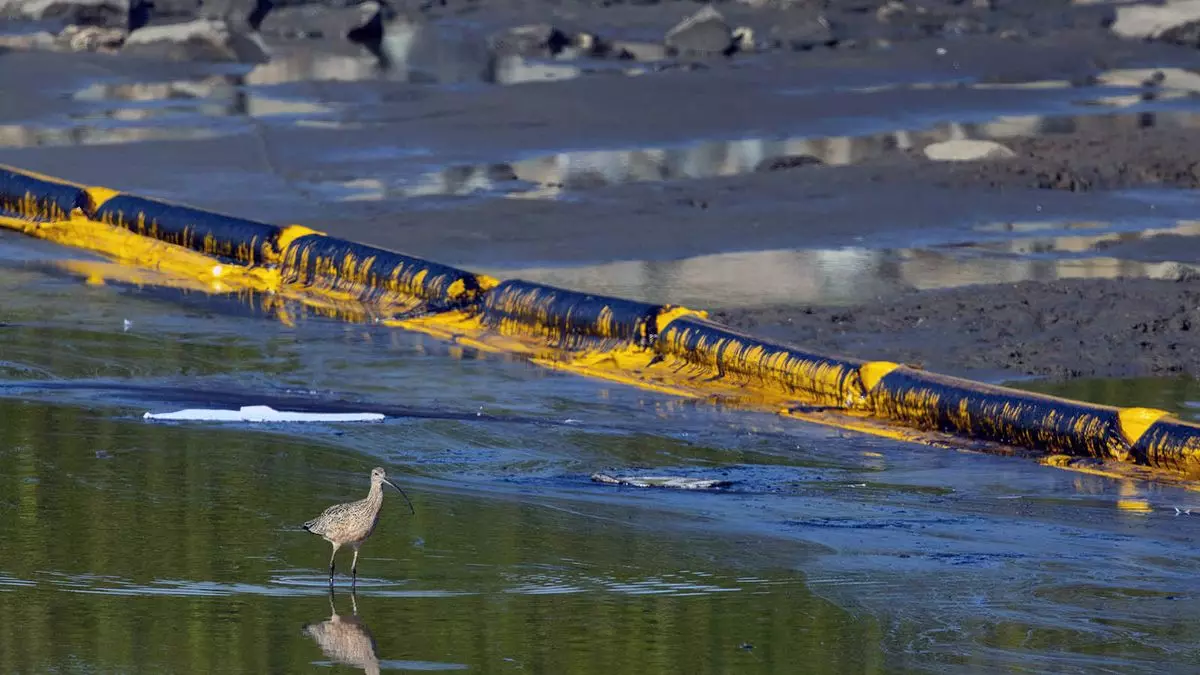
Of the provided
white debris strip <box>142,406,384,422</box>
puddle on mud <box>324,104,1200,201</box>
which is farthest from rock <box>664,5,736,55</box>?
white debris strip <box>142,406,384,422</box>

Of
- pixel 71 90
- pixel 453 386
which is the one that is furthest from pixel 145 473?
pixel 71 90

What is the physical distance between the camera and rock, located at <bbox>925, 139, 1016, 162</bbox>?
1783 centimetres

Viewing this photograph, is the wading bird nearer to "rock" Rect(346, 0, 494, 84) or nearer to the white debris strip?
the white debris strip

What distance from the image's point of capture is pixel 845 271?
13086 mm

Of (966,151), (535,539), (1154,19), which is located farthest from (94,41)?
(535,539)

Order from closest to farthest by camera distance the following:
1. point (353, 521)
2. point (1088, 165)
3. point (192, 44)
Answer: point (353, 521)
point (1088, 165)
point (192, 44)

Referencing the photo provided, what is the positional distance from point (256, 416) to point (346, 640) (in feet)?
10.2

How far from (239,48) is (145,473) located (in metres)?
20.2

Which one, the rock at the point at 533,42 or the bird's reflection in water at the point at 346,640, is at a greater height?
the rock at the point at 533,42

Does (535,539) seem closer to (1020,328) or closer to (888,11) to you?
(1020,328)

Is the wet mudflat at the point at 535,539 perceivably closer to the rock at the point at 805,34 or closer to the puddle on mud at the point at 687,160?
the puddle on mud at the point at 687,160

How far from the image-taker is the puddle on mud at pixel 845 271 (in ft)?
40.5

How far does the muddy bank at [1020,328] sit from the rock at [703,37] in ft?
53.6

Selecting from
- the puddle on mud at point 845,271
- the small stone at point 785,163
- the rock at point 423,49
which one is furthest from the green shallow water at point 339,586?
the rock at point 423,49
